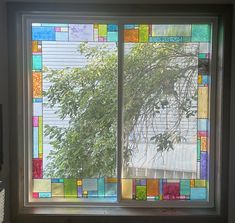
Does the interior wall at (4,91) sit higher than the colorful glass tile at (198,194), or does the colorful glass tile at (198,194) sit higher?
the interior wall at (4,91)

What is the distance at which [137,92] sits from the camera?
246 cm

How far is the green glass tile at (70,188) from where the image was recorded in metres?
2.48

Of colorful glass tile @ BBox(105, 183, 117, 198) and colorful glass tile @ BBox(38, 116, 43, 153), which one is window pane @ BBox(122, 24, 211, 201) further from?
colorful glass tile @ BBox(38, 116, 43, 153)

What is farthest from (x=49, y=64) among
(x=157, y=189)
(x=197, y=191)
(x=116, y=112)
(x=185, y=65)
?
(x=197, y=191)

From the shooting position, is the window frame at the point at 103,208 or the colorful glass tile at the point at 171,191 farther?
the colorful glass tile at the point at 171,191

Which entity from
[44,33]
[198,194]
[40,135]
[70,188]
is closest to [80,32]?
[44,33]

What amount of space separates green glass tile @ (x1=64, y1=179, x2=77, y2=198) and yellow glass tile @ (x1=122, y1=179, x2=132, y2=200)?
1.18 ft

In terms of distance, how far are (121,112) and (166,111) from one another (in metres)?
0.33

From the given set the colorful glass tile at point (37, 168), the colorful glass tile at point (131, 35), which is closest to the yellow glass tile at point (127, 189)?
the colorful glass tile at point (37, 168)

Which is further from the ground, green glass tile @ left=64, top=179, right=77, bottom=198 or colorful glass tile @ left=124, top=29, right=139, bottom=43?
colorful glass tile @ left=124, top=29, right=139, bottom=43

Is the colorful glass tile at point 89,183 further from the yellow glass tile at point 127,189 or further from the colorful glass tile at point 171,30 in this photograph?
the colorful glass tile at point 171,30

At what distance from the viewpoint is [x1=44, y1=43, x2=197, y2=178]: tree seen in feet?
8.02

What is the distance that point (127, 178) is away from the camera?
2488mm

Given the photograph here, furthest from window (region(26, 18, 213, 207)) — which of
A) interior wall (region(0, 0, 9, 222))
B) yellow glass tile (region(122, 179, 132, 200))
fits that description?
interior wall (region(0, 0, 9, 222))
